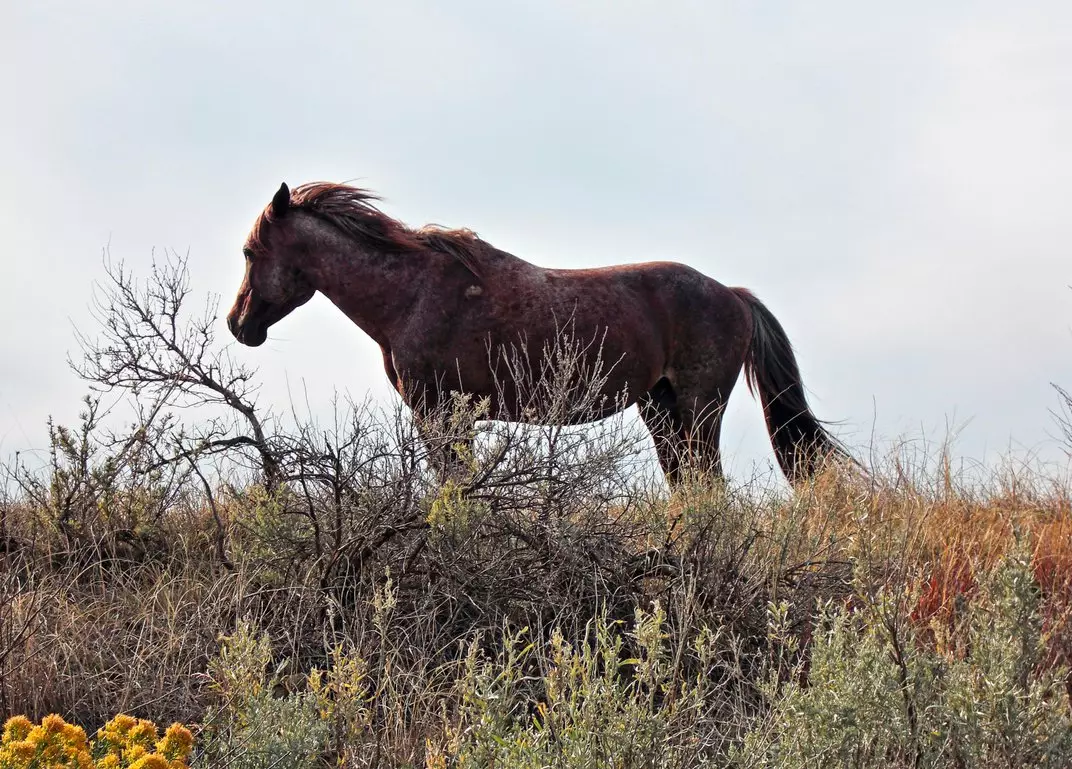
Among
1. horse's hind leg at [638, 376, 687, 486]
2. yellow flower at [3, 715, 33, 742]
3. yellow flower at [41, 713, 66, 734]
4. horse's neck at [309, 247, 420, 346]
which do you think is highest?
horse's neck at [309, 247, 420, 346]

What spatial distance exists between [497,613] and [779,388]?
5114 millimetres

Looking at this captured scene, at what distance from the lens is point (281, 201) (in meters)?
7.39

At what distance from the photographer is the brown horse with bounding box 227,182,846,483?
7.29m

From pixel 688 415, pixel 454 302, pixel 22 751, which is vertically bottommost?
pixel 22 751

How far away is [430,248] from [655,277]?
1768 millimetres

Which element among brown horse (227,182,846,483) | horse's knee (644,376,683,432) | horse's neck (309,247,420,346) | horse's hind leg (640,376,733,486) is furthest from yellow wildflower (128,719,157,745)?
horse's knee (644,376,683,432)

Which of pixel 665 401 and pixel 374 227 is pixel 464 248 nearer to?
pixel 374 227

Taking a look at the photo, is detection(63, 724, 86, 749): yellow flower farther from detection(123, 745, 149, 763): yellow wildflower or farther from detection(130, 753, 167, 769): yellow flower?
detection(130, 753, 167, 769): yellow flower

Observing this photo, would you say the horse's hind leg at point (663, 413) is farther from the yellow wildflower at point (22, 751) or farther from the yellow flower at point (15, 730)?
the yellow wildflower at point (22, 751)

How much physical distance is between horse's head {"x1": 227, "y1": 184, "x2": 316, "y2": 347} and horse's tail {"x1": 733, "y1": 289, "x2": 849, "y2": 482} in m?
3.58

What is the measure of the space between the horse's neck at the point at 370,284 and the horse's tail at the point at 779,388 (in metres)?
2.98

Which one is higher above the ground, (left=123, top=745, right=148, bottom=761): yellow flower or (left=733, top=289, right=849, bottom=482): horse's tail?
(left=733, top=289, right=849, bottom=482): horse's tail

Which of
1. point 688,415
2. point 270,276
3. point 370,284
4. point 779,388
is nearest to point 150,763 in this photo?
point 370,284

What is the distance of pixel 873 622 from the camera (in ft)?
10.4
